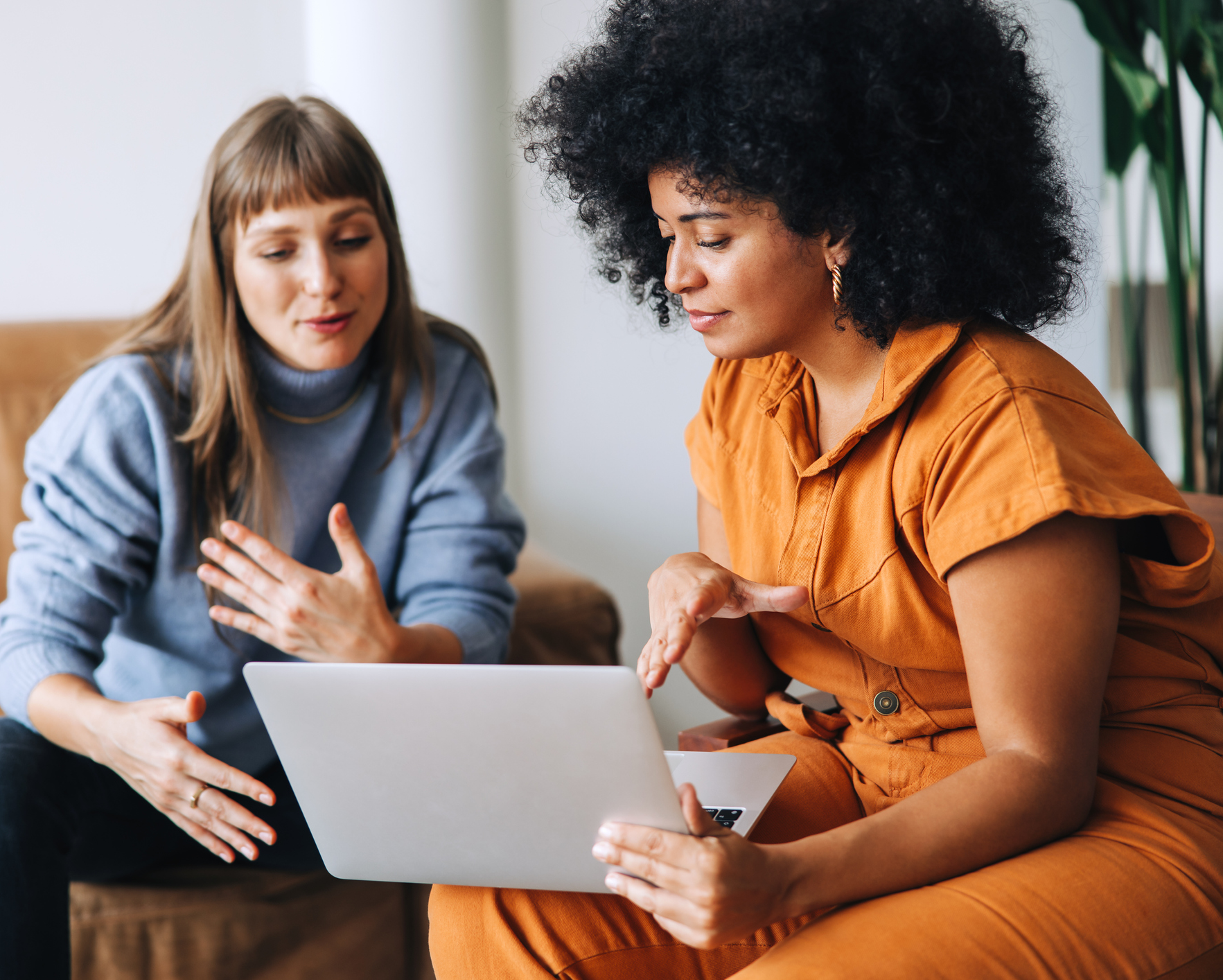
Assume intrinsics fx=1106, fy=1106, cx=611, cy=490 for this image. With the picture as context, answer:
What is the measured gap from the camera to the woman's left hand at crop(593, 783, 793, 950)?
30.0 inches

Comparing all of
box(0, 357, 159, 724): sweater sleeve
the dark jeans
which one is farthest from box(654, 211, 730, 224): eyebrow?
the dark jeans

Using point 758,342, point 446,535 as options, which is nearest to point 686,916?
point 758,342

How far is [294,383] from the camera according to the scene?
1.49 meters

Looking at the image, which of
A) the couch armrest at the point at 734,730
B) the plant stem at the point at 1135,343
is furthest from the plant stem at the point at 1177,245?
the couch armrest at the point at 734,730

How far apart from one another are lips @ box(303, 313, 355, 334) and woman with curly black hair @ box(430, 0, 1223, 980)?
47cm

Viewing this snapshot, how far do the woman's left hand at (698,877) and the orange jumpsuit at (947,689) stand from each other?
0.04 metres

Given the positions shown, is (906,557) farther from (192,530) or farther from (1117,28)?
(1117,28)

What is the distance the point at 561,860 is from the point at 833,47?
2.29 ft

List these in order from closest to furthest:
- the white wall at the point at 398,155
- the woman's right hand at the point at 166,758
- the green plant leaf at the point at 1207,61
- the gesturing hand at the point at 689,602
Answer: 1. the gesturing hand at the point at 689,602
2. the woman's right hand at the point at 166,758
3. the green plant leaf at the point at 1207,61
4. the white wall at the point at 398,155

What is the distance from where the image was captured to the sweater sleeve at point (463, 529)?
148cm

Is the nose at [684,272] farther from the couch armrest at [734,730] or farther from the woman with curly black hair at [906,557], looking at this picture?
the couch armrest at [734,730]

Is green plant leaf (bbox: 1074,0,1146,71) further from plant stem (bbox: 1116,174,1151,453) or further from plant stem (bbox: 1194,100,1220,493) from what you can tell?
plant stem (bbox: 1116,174,1151,453)

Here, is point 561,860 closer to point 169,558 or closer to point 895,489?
point 895,489

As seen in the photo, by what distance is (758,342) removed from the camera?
1.02 meters
